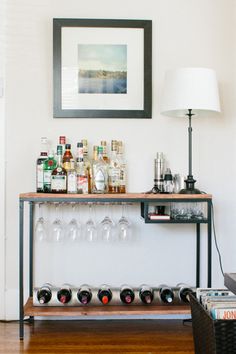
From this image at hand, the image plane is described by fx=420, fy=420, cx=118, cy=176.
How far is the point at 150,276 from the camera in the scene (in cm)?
274

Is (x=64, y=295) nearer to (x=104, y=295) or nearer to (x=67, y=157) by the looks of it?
(x=104, y=295)

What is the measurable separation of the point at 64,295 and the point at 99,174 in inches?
29.1

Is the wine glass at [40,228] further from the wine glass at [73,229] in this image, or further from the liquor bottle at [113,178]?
the liquor bottle at [113,178]

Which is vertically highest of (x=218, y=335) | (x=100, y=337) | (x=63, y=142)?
(x=63, y=142)

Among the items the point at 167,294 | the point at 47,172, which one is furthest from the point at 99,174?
the point at 167,294

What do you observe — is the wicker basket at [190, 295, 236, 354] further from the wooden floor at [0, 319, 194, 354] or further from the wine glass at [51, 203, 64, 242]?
the wine glass at [51, 203, 64, 242]

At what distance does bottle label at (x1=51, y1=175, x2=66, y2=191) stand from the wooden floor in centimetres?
85

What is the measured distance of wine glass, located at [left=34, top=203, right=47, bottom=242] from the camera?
2473mm

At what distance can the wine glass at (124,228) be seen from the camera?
2539 mm

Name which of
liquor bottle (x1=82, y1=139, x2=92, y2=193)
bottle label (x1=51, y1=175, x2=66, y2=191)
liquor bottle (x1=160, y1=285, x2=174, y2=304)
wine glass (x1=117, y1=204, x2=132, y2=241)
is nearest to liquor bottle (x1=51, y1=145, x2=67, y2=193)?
bottle label (x1=51, y1=175, x2=66, y2=191)

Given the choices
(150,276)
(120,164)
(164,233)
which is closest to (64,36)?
(120,164)

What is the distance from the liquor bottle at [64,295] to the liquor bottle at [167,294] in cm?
55

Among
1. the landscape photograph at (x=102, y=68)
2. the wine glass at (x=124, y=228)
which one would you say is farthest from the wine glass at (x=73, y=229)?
the landscape photograph at (x=102, y=68)

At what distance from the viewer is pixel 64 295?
245 cm
